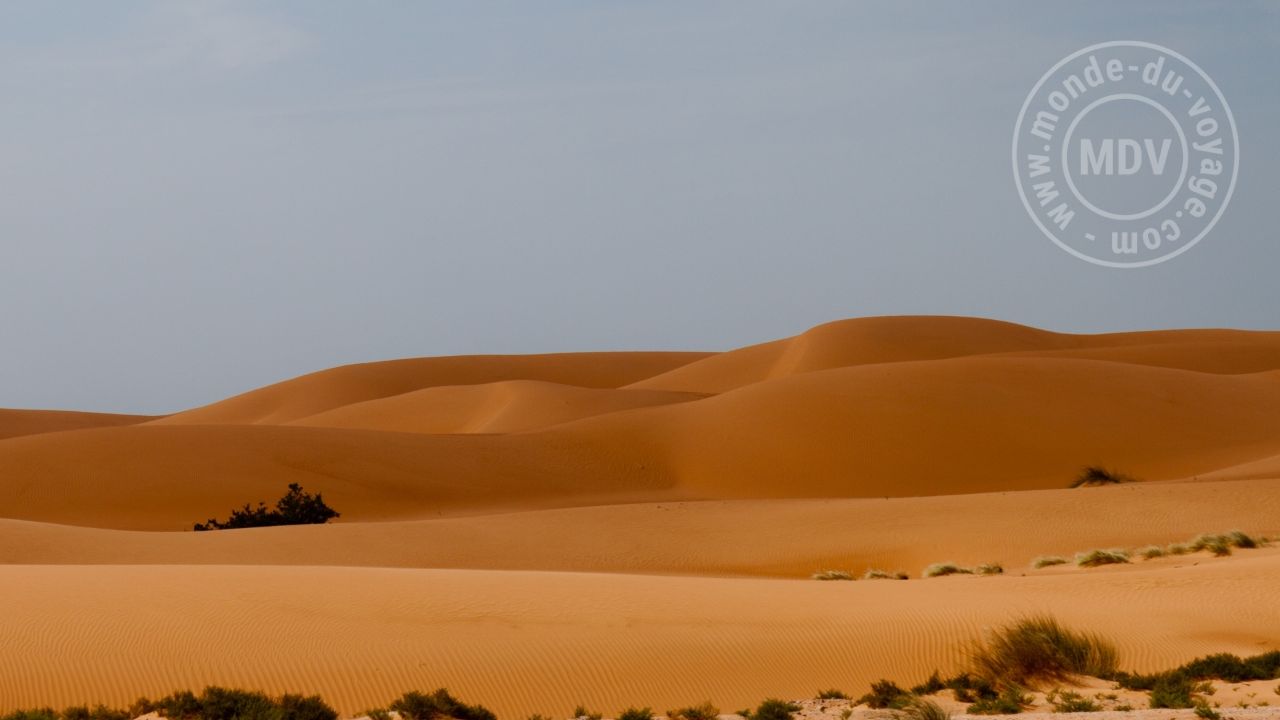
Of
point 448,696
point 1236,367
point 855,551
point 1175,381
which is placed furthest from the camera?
point 1236,367

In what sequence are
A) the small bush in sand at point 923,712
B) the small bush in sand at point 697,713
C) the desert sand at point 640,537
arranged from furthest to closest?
1. the desert sand at point 640,537
2. the small bush in sand at point 697,713
3. the small bush in sand at point 923,712

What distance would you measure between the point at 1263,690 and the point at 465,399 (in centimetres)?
5471

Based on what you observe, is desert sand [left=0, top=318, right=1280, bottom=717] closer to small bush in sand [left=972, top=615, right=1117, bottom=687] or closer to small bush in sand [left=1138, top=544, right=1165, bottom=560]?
small bush in sand [left=1138, top=544, right=1165, bottom=560]

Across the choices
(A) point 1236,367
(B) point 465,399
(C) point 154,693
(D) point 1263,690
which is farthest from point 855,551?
(A) point 1236,367

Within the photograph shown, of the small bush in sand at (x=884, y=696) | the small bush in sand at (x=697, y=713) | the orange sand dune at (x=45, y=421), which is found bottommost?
the small bush in sand at (x=884, y=696)

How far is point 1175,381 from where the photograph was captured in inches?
1828

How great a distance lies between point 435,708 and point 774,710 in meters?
2.19

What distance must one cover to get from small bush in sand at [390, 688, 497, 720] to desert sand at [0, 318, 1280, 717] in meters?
0.63

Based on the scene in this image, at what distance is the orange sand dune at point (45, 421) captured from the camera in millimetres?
75688

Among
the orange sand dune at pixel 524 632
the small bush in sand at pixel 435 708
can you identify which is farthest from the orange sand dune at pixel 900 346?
the small bush in sand at pixel 435 708

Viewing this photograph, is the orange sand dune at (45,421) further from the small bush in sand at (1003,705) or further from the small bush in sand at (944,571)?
the small bush in sand at (1003,705)

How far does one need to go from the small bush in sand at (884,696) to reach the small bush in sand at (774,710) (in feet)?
1.99

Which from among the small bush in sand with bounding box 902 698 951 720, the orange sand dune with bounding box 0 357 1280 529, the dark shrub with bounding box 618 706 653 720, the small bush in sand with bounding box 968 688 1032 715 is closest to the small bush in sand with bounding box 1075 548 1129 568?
the small bush in sand with bounding box 968 688 1032 715

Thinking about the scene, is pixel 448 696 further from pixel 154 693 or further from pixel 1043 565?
pixel 1043 565
